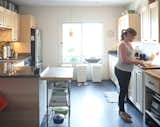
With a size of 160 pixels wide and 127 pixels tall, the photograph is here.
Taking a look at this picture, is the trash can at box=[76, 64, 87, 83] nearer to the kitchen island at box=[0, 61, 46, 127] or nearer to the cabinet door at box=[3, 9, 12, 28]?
the cabinet door at box=[3, 9, 12, 28]

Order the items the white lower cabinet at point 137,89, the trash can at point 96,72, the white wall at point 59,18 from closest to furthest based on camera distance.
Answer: the white lower cabinet at point 137,89 → the trash can at point 96,72 → the white wall at point 59,18

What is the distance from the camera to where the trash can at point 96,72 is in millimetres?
8105

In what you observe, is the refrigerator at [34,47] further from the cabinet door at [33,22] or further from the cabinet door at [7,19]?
the cabinet door at [7,19]

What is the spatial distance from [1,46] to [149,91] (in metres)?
4.07

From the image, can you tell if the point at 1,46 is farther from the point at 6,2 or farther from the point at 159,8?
the point at 159,8

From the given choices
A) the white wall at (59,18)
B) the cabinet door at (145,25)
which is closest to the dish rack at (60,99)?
the cabinet door at (145,25)

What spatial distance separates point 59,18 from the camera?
8406mm

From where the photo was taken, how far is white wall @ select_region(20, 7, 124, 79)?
838cm

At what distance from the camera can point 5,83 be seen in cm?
351

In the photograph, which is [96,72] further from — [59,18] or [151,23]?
[151,23]

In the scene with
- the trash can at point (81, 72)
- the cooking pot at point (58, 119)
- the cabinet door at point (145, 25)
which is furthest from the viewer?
the trash can at point (81, 72)

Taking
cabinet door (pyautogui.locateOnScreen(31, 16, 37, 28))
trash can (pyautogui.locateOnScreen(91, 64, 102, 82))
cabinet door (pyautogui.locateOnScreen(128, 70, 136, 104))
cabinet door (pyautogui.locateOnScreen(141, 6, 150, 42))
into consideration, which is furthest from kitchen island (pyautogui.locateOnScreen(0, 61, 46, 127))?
trash can (pyautogui.locateOnScreen(91, 64, 102, 82))

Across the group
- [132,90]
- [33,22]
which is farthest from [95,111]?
[33,22]

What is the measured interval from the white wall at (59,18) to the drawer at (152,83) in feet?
15.3
